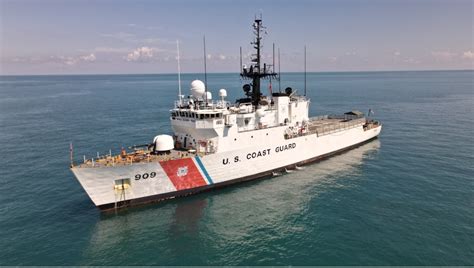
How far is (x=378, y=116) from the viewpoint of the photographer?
63000 millimetres

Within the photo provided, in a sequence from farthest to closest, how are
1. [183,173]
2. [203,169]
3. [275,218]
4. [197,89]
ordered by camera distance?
[197,89]
[203,169]
[183,173]
[275,218]

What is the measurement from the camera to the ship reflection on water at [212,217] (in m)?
19.5

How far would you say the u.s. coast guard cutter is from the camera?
78.0ft

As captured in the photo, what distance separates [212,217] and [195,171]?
4582 mm

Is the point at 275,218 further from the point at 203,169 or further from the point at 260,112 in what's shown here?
the point at 260,112

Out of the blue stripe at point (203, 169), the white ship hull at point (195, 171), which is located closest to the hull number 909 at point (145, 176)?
the white ship hull at point (195, 171)

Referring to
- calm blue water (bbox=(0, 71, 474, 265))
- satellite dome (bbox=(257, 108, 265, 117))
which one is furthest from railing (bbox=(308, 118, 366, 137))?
satellite dome (bbox=(257, 108, 265, 117))

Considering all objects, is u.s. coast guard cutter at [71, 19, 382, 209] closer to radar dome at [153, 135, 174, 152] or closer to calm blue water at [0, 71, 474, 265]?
radar dome at [153, 135, 174, 152]

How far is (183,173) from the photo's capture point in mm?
25719

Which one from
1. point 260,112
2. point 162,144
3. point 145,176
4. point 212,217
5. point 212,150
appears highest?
point 260,112

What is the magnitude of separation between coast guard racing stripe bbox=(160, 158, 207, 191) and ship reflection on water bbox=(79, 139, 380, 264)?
3.87 ft

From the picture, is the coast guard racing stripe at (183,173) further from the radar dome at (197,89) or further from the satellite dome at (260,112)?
the satellite dome at (260,112)

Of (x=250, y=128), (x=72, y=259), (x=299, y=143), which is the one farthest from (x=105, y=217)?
(x=299, y=143)

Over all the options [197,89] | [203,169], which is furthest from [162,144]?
[197,89]
